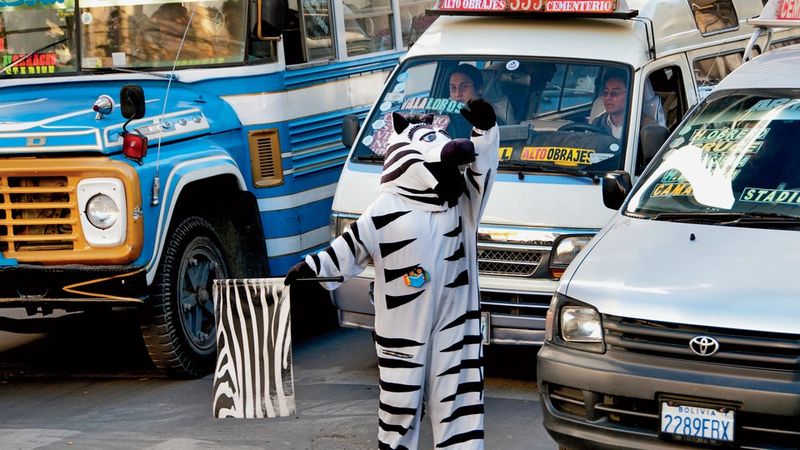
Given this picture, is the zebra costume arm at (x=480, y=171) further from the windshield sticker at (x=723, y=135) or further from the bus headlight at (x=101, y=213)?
the bus headlight at (x=101, y=213)

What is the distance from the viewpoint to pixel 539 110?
8.45m

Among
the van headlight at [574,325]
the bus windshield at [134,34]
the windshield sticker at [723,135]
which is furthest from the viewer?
the bus windshield at [134,34]

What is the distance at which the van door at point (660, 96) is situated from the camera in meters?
8.12

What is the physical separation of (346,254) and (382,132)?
2.90 meters

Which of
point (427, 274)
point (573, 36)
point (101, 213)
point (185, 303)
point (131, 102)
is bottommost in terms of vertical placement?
point (185, 303)

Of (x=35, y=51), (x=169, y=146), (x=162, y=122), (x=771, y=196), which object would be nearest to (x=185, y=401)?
(x=169, y=146)

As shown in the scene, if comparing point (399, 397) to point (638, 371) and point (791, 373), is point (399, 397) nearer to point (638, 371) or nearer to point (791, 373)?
point (638, 371)

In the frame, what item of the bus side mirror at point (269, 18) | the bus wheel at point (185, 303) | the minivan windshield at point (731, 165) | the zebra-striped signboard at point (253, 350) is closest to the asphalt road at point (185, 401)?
the bus wheel at point (185, 303)

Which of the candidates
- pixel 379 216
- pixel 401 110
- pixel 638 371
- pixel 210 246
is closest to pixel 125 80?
pixel 210 246

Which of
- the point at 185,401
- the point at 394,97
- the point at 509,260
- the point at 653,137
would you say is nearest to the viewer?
the point at 653,137

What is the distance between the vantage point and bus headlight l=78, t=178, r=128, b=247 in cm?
768

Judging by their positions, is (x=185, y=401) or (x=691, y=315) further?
(x=185, y=401)

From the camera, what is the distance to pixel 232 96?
29.5ft

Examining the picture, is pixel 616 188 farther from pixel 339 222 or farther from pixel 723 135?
pixel 339 222
